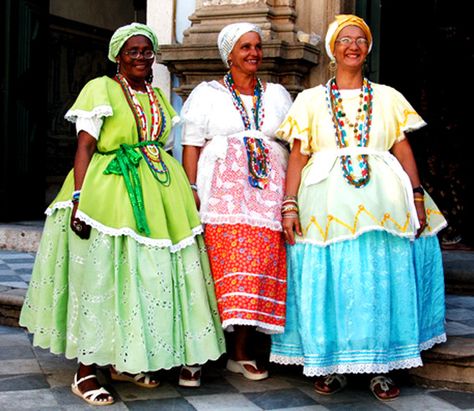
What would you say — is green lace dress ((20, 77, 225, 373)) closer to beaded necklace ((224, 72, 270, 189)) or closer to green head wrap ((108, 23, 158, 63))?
green head wrap ((108, 23, 158, 63))

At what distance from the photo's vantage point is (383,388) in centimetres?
432

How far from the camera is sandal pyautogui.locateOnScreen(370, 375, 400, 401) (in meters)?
4.31

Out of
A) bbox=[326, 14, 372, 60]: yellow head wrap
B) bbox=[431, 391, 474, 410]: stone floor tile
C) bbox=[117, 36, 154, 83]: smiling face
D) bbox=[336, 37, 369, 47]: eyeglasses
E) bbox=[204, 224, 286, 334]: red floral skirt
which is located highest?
bbox=[326, 14, 372, 60]: yellow head wrap

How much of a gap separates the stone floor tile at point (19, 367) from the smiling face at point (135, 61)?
5.24ft

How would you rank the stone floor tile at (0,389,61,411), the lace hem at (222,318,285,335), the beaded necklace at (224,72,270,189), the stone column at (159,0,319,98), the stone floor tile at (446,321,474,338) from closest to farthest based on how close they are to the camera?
the stone floor tile at (0,389,61,411) < the lace hem at (222,318,285,335) < the beaded necklace at (224,72,270,189) < the stone floor tile at (446,321,474,338) < the stone column at (159,0,319,98)

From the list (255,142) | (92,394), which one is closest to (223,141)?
(255,142)

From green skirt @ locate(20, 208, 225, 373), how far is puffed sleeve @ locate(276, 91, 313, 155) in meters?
0.71

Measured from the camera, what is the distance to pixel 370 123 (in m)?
4.35

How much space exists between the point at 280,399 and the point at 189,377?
0.47 meters

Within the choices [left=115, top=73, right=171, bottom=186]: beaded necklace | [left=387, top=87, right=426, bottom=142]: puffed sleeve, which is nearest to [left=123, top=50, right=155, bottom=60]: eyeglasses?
[left=115, top=73, right=171, bottom=186]: beaded necklace

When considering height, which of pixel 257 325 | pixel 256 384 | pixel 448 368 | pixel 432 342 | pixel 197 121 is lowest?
pixel 256 384

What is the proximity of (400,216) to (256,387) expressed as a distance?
3.65ft

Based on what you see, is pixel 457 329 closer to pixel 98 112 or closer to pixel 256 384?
pixel 256 384

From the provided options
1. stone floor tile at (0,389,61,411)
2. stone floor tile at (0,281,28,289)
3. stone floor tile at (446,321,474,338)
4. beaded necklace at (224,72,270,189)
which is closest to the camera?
stone floor tile at (0,389,61,411)
